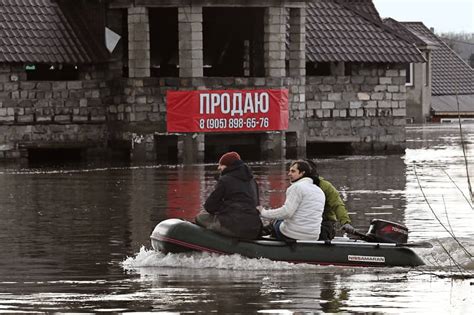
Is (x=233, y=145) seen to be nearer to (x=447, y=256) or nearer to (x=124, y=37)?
(x=124, y=37)

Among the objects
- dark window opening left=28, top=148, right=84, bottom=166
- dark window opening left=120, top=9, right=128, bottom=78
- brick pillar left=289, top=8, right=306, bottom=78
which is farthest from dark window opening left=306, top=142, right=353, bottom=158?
dark window opening left=28, top=148, right=84, bottom=166

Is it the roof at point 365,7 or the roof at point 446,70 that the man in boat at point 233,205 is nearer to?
the roof at point 365,7

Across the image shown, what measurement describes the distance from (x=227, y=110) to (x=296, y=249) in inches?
965

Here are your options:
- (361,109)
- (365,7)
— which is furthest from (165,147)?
(365,7)

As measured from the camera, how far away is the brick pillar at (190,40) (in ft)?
139

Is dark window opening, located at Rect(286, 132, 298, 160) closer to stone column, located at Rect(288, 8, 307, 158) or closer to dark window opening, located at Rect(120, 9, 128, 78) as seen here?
stone column, located at Rect(288, 8, 307, 158)

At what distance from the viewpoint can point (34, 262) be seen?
19.7 m

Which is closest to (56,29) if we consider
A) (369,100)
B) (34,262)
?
(369,100)

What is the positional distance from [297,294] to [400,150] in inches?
1256

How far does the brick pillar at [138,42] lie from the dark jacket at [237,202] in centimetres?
2367

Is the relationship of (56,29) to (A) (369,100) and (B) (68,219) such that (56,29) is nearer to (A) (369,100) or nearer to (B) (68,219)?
(A) (369,100)

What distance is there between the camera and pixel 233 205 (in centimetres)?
1911

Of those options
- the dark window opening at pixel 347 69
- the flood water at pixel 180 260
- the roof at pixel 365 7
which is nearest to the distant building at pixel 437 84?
the roof at pixel 365 7

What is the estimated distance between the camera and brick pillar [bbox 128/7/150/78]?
140ft
